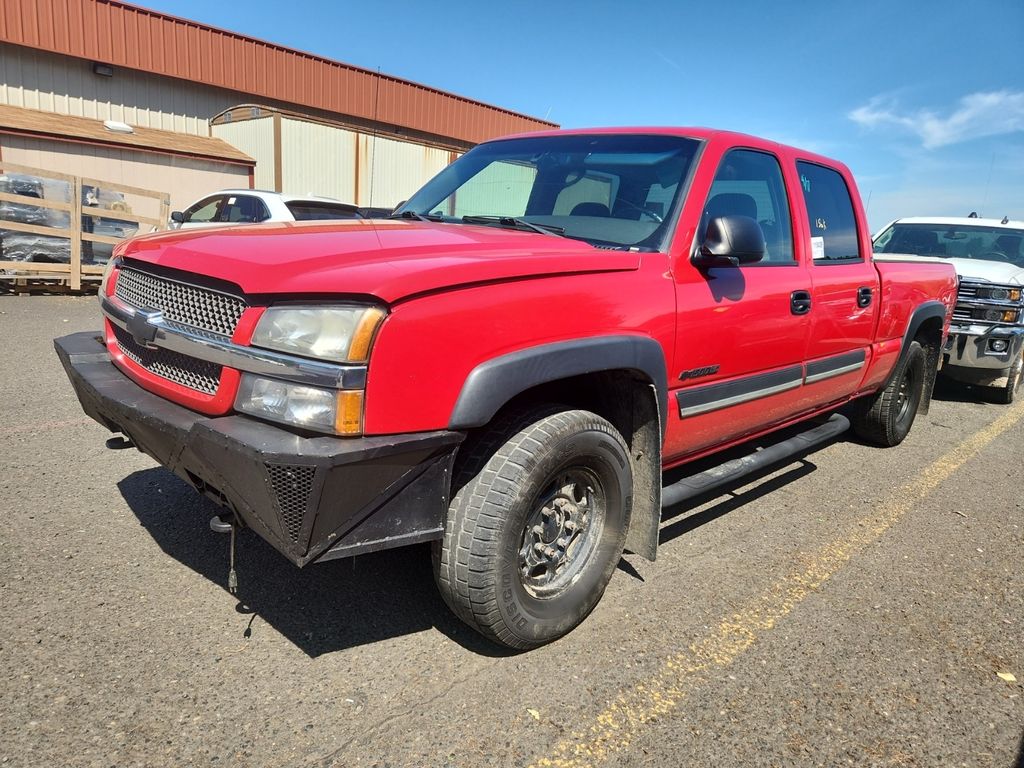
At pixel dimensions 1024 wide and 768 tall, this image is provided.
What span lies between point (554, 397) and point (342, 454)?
108cm

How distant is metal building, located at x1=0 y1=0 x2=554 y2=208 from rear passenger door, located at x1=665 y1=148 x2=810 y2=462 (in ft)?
37.3

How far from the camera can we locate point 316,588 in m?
2.93

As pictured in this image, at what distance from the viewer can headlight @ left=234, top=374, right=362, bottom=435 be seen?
1.98m

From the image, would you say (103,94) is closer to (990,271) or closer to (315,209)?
(315,209)

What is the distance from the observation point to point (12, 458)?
404cm

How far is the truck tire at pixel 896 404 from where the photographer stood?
5238 millimetres

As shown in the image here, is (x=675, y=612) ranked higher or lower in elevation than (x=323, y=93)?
lower

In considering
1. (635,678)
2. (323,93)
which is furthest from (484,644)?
(323,93)

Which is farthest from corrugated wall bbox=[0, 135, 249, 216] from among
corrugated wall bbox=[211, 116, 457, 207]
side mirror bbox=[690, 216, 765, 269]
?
side mirror bbox=[690, 216, 765, 269]

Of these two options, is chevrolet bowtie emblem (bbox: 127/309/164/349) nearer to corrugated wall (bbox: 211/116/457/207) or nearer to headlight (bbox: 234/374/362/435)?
headlight (bbox: 234/374/362/435)

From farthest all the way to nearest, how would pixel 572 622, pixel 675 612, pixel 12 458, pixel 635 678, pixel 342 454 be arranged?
pixel 12 458
pixel 675 612
pixel 572 622
pixel 635 678
pixel 342 454

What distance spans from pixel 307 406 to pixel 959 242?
28.8ft

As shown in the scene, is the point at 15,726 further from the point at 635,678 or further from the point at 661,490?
the point at 661,490

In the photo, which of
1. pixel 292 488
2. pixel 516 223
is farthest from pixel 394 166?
pixel 292 488
